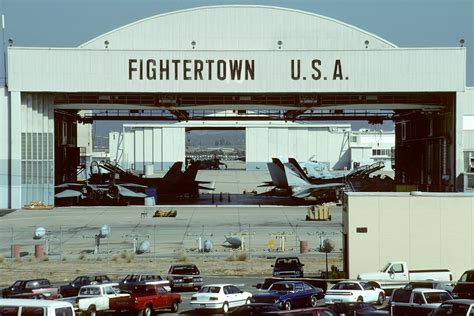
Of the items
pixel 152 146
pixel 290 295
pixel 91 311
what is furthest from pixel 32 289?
pixel 152 146

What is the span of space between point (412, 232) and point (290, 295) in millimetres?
8617

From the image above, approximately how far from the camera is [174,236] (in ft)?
180

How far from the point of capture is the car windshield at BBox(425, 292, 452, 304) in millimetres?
26109

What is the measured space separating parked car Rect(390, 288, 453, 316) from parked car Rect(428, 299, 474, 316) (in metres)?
2.44

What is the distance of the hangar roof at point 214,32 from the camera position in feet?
253

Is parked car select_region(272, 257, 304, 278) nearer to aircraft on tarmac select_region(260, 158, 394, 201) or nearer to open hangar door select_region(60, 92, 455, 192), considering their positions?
open hangar door select_region(60, 92, 455, 192)

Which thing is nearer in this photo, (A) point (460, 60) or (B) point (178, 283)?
(B) point (178, 283)

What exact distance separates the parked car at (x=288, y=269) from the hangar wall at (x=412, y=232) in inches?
94.8

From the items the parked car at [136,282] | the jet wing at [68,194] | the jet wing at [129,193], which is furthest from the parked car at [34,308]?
the jet wing at [129,193]

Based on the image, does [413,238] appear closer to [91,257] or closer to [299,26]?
[91,257]

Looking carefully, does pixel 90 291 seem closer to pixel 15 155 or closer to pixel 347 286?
pixel 347 286

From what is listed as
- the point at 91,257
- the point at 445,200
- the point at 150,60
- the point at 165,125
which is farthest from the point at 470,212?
the point at 165,125

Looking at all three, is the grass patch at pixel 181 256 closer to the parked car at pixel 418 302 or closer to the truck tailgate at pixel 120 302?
the truck tailgate at pixel 120 302

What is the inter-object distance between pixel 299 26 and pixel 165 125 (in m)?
85.1
